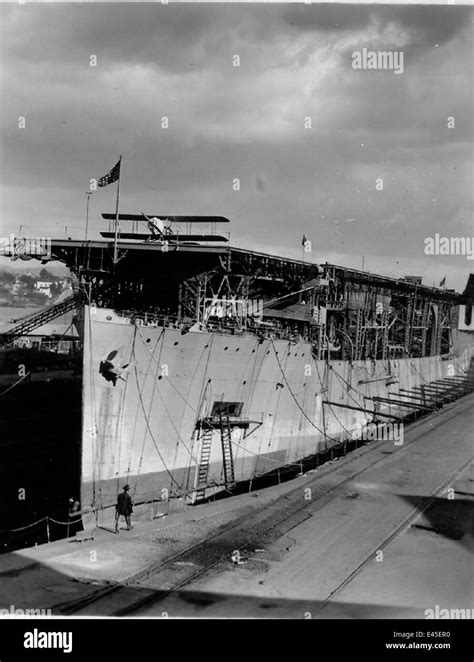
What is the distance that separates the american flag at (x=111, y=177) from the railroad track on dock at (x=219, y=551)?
1128 centimetres

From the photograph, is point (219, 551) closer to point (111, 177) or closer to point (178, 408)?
point (178, 408)

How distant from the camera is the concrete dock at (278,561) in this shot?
34.0 feet

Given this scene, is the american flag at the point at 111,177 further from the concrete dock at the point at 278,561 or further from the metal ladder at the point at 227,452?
the concrete dock at the point at 278,561

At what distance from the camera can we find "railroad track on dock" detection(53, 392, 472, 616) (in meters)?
10.3

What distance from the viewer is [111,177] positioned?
1958cm

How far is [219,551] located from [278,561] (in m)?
1.31

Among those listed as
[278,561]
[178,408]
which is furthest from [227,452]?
[278,561]

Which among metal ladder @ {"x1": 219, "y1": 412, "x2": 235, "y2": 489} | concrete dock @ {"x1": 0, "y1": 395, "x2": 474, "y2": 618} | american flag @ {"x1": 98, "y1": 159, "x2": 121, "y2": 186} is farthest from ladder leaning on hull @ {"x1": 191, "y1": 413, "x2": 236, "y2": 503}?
american flag @ {"x1": 98, "y1": 159, "x2": 121, "y2": 186}

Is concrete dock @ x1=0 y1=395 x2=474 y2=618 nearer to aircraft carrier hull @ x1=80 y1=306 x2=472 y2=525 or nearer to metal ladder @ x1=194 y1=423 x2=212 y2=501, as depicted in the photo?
aircraft carrier hull @ x1=80 y1=306 x2=472 y2=525

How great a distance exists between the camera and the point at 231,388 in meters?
21.6

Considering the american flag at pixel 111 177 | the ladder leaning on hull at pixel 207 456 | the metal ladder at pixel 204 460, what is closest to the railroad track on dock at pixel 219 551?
the ladder leaning on hull at pixel 207 456

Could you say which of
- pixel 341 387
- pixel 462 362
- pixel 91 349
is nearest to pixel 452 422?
pixel 341 387
